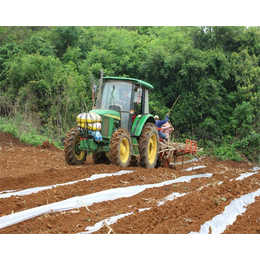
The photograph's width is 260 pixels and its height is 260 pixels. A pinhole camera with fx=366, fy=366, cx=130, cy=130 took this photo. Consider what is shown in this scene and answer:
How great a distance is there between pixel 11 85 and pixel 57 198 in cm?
1278

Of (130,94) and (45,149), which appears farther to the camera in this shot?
(45,149)

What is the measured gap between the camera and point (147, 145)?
10.4 meters

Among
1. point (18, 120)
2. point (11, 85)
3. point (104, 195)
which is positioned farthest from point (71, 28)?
point (104, 195)

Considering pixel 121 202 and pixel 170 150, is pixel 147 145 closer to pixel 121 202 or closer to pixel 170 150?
pixel 170 150

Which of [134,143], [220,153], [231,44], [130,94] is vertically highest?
[231,44]

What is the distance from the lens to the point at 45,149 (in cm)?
1372

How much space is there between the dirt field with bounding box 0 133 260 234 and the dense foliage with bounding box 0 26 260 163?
312 inches

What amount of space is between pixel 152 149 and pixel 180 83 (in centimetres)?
860

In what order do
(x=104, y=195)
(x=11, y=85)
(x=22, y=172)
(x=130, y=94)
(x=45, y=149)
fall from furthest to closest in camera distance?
1. (x=11, y=85)
2. (x=45, y=149)
3. (x=130, y=94)
4. (x=22, y=172)
5. (x=104, y=195)

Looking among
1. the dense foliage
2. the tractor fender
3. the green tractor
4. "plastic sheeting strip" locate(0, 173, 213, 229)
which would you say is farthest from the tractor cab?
the dense foliage

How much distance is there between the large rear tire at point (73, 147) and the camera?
378 inches

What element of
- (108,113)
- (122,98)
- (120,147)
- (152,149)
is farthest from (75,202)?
(152,149)

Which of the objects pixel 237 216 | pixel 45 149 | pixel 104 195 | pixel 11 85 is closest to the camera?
pixel 237 216
